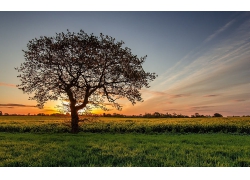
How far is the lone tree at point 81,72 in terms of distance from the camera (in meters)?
17.1

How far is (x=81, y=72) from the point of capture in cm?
1762

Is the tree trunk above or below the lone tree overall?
below

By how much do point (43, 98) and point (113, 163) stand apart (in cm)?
1181

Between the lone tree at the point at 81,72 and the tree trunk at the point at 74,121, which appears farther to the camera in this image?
the tree trunk at the point at 74,121

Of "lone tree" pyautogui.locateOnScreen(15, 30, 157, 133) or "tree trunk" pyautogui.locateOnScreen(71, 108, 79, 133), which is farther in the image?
"tree trunk" pyautogui.locateOnScreen(71, 108, 79, 133)

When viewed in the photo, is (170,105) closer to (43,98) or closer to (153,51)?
(153,51)

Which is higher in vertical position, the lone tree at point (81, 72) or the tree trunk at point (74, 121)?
the lone tree at point (81, 72)

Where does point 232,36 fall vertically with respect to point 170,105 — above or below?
above

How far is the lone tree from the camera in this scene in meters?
17.1

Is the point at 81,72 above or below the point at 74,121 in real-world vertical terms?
above

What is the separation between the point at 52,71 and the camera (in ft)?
59.6
